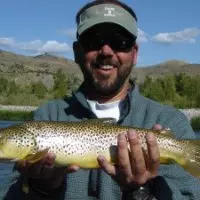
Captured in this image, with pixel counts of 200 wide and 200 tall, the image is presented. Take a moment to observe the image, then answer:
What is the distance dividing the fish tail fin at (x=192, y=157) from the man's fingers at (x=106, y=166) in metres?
0.64

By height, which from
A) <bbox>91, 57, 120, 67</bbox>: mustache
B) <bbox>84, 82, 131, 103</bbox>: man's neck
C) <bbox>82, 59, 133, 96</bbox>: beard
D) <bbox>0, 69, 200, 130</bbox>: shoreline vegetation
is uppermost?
<bbox>91, 57, 120, 67</bbox>: mustache

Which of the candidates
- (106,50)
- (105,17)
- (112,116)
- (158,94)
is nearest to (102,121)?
(112,116)

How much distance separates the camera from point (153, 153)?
11.7 feet

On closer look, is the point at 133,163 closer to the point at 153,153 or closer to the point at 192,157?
the point at 153,153

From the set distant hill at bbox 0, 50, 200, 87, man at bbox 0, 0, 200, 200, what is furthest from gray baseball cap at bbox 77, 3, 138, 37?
distant hill at bbox 0, 50, 200, 87

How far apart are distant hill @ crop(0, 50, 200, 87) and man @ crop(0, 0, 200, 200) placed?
7234cm

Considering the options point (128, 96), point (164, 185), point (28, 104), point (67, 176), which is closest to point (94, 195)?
point (67, 176)

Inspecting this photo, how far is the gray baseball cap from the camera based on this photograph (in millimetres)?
4188

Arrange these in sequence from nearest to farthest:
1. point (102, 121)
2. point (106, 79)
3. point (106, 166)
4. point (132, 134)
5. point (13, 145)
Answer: point (132, 134)
point (106, 166)
point (102, 121)
point (13, 145)
point (106, 79)

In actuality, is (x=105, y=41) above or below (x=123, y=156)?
above

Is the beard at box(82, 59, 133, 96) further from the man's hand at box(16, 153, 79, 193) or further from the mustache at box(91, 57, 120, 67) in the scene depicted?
the man's hand at box(16, 153, 79, 193)

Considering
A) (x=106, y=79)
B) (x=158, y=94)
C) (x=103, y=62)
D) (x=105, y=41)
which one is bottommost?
(x=158, y=94)

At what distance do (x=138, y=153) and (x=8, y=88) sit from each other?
69.4 m

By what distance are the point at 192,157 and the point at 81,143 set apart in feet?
2.90
